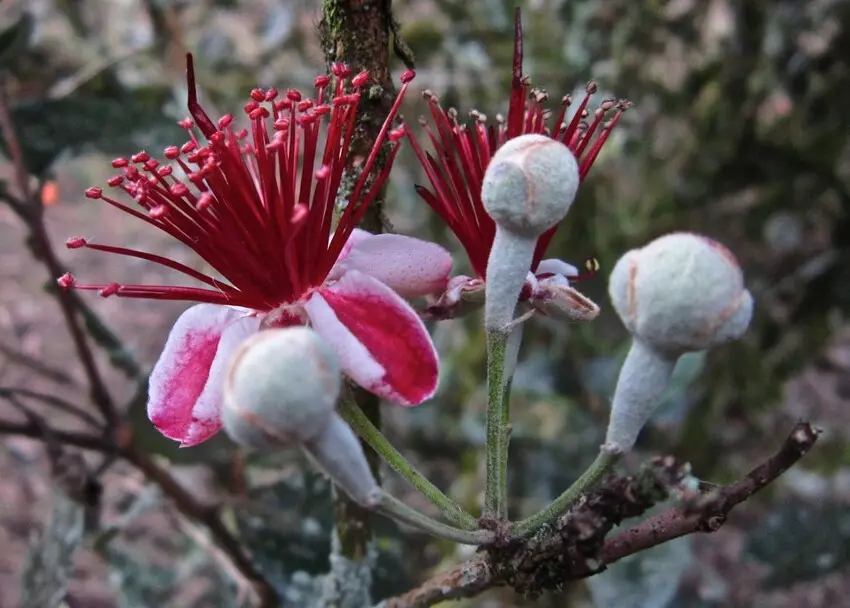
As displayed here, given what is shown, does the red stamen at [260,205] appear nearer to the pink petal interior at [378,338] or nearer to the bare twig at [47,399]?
the pink petal interior at [378,338]

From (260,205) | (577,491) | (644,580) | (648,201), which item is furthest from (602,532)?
(648,201)

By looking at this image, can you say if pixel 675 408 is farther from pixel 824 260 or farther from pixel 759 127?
pixel 759 127

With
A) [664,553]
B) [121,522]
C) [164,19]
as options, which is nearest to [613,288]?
[664,553]

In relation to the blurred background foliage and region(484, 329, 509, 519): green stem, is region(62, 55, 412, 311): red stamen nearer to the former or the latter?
region(484, 329, 509, 519): green stem

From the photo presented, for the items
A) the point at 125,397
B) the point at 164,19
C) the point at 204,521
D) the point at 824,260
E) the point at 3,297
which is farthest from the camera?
the point at 3,297

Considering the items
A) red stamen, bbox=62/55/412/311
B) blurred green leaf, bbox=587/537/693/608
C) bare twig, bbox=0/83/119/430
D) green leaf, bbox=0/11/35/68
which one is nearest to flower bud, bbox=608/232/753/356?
red stamen, bbox=62/55/412/311

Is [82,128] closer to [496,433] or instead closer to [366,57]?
[366,57]

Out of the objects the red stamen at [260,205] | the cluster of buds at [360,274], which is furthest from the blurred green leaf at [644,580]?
the red stamen at [260,205]
